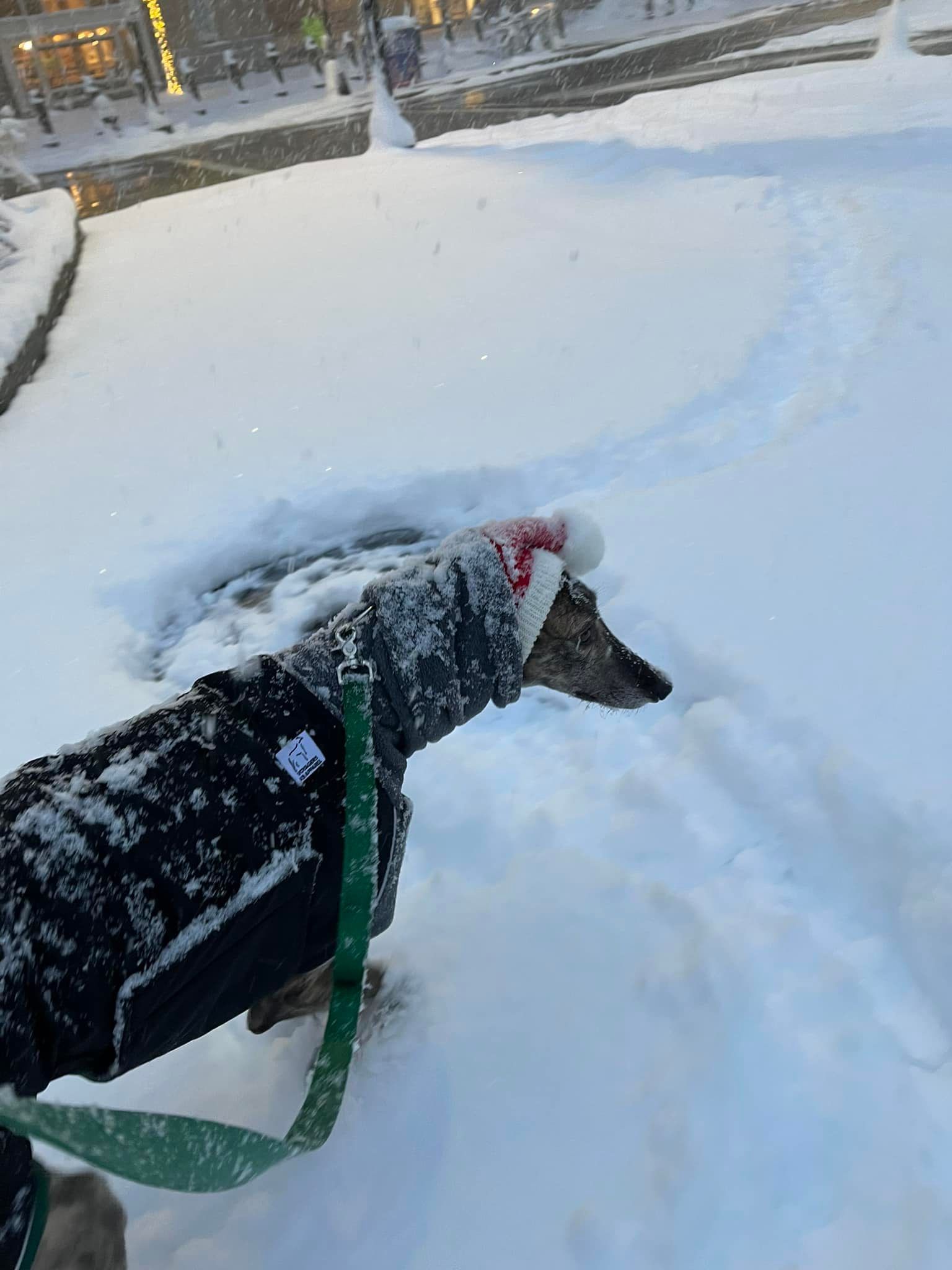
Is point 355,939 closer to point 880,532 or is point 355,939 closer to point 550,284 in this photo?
point 880,532

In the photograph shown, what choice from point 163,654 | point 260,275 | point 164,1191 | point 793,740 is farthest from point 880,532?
point 260,275

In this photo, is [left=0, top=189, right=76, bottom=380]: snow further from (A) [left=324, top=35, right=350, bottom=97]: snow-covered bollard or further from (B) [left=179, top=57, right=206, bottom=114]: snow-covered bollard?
(B) [left=179, top=57, right=206, bottom=114]: snow-covered bollard

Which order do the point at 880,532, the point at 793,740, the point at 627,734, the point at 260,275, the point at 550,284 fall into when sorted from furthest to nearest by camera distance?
the point at 260,275, the point at 550,284, the point at 880,532, the point at 627,734, the point at 793,740

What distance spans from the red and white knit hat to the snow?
217 inches

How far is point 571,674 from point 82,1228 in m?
1.49

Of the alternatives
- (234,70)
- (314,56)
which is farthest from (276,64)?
(314,56)

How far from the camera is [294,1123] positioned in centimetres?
155

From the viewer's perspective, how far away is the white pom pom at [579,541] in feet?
6.68

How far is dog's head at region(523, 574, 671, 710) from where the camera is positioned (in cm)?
206

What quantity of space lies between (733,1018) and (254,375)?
4.98m

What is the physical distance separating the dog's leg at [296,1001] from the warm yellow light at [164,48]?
28553 millimetres

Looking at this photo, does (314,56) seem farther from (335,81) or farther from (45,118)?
(45,118)

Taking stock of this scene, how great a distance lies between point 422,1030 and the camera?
209 centimetres

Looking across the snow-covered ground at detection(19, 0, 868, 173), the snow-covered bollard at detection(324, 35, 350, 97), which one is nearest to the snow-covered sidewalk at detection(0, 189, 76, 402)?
the snow-covered ground at detection(19, 0, 868, 173)
